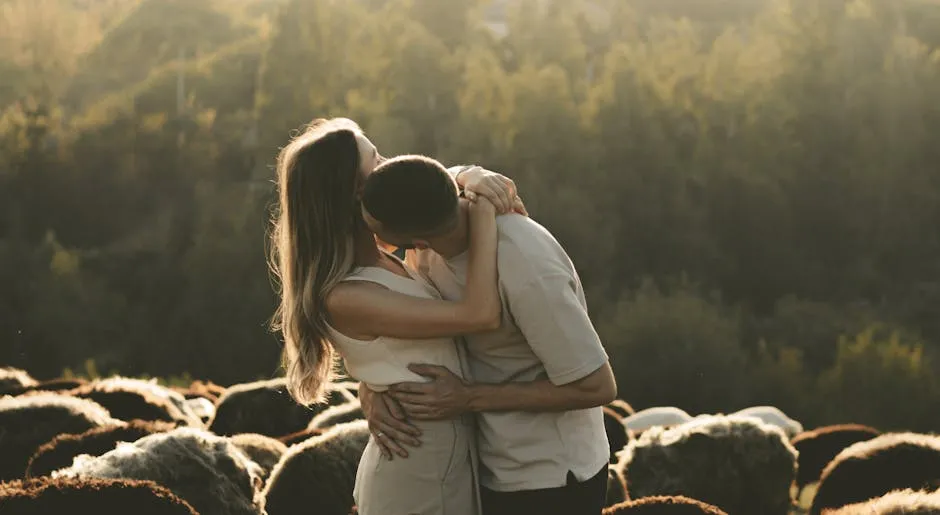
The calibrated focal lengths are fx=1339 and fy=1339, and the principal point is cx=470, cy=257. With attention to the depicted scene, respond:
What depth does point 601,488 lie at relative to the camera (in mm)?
5066

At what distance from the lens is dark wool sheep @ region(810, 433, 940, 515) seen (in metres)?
12.2

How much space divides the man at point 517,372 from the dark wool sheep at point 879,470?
309 inches

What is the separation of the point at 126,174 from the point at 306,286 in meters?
53.7

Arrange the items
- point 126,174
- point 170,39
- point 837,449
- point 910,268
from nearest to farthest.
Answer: point 837,449 < point 910,268 < point 126,174 < point 170,39

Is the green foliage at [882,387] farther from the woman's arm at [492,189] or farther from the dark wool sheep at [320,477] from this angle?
the woman's arm at [492,189]

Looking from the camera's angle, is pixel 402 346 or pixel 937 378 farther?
pixel 937 378

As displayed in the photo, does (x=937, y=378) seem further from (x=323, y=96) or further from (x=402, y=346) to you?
(x=402, y=346)

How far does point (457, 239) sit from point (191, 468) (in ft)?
16.5

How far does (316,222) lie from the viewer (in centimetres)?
507

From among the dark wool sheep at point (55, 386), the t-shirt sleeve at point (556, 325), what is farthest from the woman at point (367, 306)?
the dark wool sheep at point (55, 386)

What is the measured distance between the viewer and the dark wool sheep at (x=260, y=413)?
59.3 feet

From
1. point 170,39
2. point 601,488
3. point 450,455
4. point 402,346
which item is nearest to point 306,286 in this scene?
point 402,346

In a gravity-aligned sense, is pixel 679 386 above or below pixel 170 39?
below

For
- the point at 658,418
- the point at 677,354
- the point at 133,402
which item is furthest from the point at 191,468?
the point at 677,354
